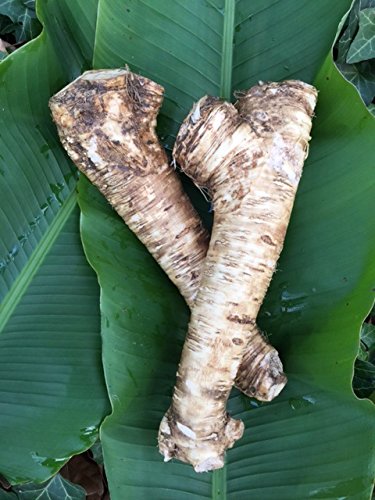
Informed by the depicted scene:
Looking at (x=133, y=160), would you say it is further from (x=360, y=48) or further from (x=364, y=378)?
(x=364, y=378)

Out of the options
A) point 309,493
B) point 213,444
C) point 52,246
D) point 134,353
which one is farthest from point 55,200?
point 309,493

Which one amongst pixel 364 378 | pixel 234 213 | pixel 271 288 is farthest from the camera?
pixel 364 378

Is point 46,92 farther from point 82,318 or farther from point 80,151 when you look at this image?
point 82,318

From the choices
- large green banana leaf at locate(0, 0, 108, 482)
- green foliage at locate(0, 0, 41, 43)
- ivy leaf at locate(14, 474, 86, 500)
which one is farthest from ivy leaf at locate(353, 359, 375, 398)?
green foliage at locate(0, 0, 41, 43)

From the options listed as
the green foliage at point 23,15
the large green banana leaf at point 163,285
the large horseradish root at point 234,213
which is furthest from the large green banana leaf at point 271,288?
the green foliage at point 23,15

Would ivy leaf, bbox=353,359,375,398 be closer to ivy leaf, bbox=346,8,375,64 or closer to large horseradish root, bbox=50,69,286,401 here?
large horseradish root, bbox=50,69,286,401

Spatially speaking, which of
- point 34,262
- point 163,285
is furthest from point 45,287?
point 163,285

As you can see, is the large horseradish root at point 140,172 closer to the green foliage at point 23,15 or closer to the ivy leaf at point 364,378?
the ivy leaf at point 364,378
